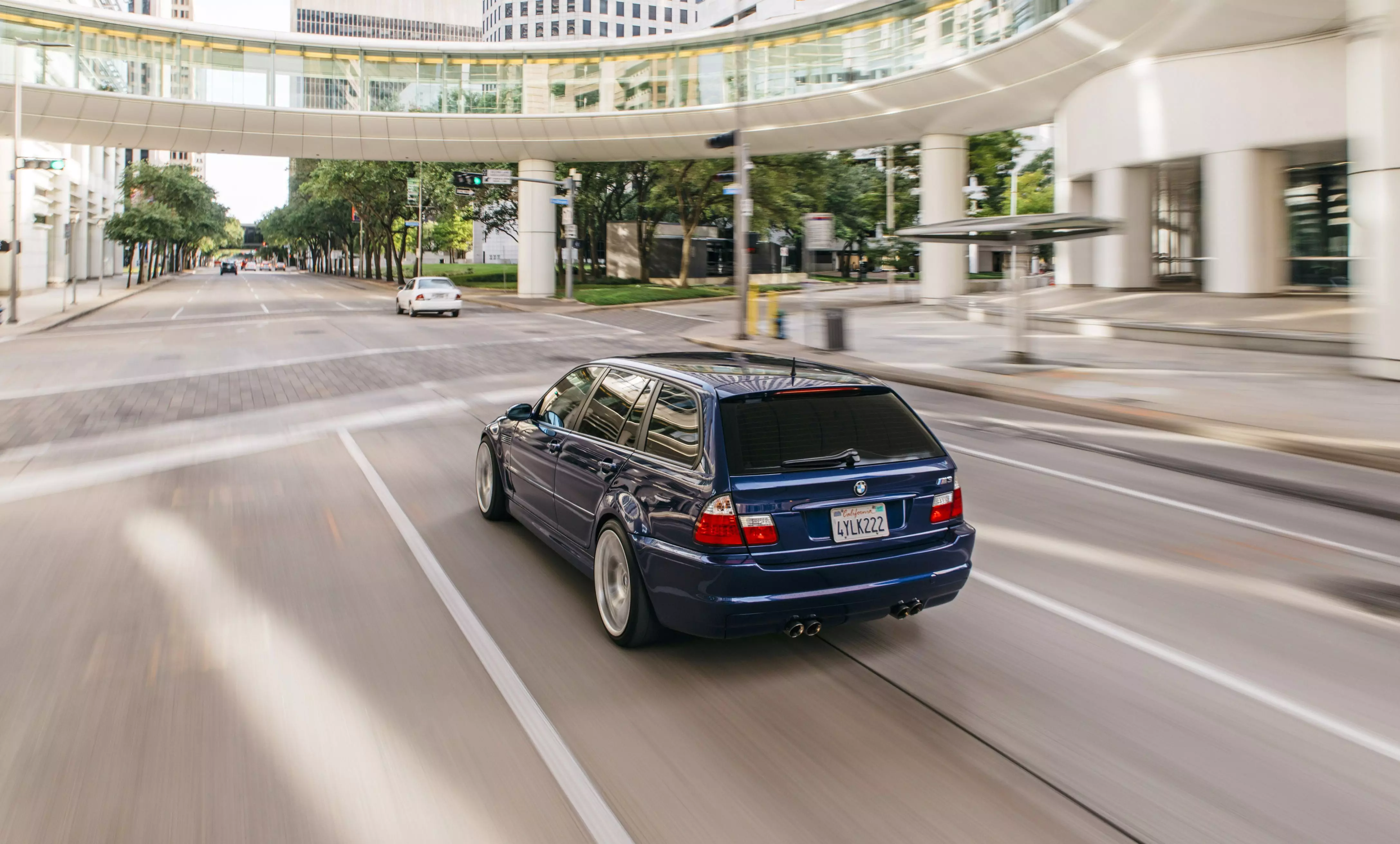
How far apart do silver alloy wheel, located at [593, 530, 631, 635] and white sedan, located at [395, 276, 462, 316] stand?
31.6 meters

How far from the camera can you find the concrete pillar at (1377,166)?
15094mm

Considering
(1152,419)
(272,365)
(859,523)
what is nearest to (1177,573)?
(859,523)

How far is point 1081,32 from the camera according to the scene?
27250 mm

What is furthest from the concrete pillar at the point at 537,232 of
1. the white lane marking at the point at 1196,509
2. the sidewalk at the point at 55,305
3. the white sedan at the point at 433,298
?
the white lane marking at the point at 1196,509

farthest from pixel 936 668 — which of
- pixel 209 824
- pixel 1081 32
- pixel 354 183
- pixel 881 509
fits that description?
pixel 354 183

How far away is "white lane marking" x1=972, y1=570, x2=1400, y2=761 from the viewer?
4.32 metres

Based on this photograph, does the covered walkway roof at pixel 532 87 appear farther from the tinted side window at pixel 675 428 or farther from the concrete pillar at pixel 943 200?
the tinted side window at pixel 675 428

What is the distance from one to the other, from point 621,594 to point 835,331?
19.0m

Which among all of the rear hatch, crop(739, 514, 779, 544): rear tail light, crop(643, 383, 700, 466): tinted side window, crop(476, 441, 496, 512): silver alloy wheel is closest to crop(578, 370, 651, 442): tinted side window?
crop(643, 383, 700, 466): tinted side window

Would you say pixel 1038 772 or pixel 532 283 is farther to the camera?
pixel 532 283

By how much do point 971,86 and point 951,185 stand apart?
6628 mm

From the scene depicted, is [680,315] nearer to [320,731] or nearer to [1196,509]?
[1196,509]

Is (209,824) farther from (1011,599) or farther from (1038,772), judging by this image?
(1011,599)

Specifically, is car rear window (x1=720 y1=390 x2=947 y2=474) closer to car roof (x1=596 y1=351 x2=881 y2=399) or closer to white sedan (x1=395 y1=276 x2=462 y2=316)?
car roof (x1=596 y1=351 x2=881 y2=399)
